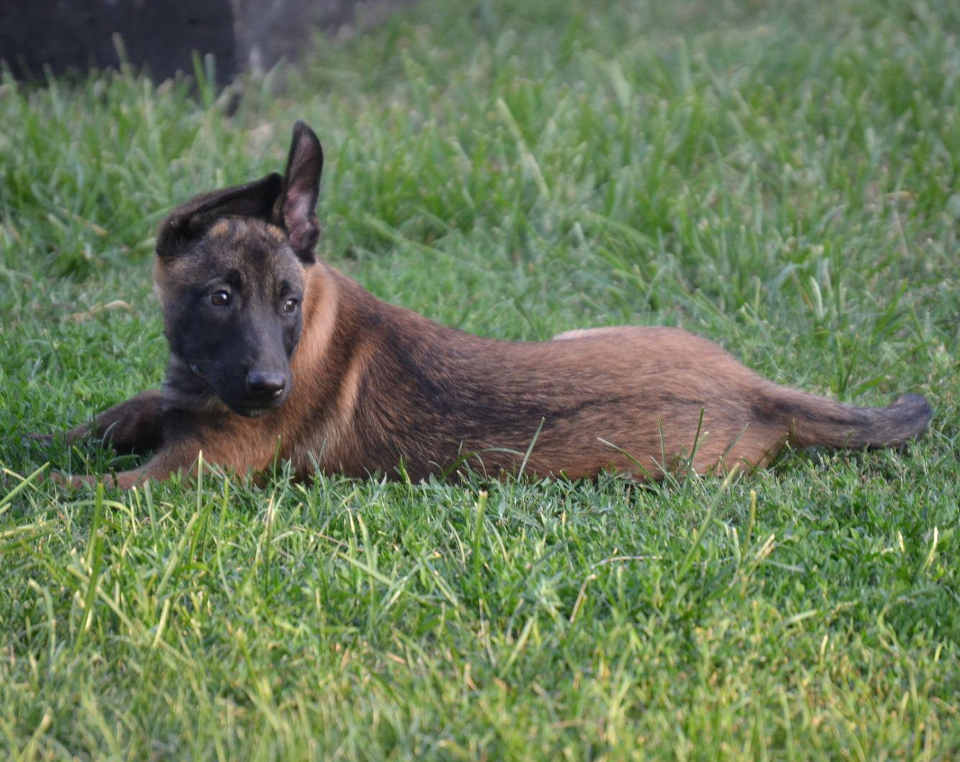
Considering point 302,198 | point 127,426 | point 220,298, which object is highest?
point 302,198

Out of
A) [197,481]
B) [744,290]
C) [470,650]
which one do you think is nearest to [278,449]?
[197,481]

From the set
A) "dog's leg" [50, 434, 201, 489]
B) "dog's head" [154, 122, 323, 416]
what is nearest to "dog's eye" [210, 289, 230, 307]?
"dog's head" [154, 122, 323, 416]

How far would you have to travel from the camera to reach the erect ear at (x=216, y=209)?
13.0 ft

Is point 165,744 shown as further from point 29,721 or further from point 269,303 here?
point 269,303

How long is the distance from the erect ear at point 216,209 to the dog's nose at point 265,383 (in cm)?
→ 63

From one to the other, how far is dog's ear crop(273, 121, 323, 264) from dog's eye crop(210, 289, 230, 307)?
33 centimetres

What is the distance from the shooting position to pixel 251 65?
25.3 feet

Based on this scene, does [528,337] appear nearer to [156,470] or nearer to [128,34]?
[156,470]

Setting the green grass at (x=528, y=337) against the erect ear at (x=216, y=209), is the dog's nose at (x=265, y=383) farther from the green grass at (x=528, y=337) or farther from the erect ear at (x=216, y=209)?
the erect ear at (x=216, y=209)

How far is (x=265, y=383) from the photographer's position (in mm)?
3688

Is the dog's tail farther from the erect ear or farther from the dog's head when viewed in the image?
the erect ear

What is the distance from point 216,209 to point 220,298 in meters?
0.33

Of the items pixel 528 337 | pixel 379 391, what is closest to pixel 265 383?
pixel 379 391

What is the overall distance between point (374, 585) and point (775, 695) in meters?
1.09
